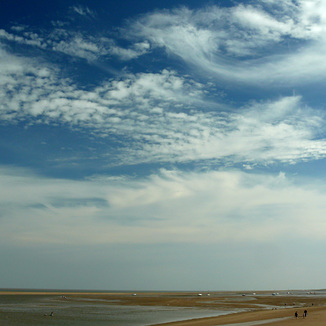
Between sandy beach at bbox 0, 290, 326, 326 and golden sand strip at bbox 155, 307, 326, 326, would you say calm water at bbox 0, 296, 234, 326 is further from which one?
golden sand strip at bbox 155, 307, 326, 326

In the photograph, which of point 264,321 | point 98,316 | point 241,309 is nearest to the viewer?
point 264,321

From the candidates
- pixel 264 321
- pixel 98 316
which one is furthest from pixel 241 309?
pixel 98 316

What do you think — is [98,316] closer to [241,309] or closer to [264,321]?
[264,321]

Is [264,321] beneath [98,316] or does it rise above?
above

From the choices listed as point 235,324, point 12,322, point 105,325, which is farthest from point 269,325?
point 12,322

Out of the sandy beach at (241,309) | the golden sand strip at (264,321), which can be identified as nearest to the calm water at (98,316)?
the sandy beach at (241,309)

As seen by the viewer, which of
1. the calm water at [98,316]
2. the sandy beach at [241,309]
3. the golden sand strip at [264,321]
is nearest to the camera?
the golden sand strip at [264,321]

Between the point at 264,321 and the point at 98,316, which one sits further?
the point at 98,316

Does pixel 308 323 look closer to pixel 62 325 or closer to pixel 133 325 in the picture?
pixel 133 325

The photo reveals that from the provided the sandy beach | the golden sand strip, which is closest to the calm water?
the sandy beach

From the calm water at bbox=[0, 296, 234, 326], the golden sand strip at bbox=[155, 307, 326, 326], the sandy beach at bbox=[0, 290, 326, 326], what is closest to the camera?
the golden sand strip at bbox=[155, 307, 326, 326]

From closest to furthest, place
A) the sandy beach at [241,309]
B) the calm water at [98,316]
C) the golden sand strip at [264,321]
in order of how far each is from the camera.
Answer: the golden sand strip at [264,321] → the sandy beach at [241,309] → the calm water at [98,316]

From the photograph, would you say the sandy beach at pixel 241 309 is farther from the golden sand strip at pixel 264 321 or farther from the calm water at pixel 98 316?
the calm water at pixel 98 316

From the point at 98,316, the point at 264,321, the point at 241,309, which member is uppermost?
the point at 264,321
